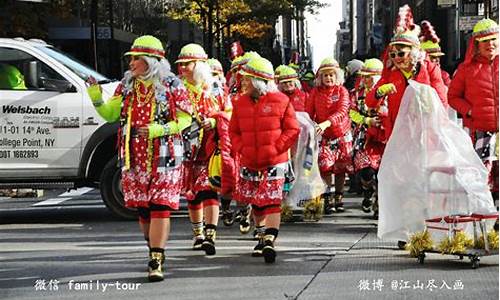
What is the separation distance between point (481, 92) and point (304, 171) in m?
2.99

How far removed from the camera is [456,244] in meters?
8.28

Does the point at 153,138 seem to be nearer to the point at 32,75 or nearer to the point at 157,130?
the point at 157,130

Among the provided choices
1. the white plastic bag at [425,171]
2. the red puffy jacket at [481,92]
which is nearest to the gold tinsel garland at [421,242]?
the white plastic bag at [425,171]

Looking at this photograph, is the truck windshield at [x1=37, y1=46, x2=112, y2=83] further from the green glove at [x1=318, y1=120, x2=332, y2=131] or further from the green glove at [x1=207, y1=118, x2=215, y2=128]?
the green glove at [x1=207, y1=118, x2=215, y2=128]

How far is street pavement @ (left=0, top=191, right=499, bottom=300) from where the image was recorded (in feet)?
24.5

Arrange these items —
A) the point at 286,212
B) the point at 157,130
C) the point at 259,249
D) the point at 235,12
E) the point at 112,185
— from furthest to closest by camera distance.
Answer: the point at 235,12 → the point at 112,185 → the point at 286,212 → the point at 259,249 → the point at 157,130

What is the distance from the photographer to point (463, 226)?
28.1 feet

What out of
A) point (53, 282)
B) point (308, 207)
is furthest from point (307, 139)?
point (53, 282)

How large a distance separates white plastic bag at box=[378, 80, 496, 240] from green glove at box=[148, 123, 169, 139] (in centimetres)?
190

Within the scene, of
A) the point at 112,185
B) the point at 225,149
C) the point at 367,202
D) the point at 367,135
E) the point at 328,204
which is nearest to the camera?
the point at 225,149

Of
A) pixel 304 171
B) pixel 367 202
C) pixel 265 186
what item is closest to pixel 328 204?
pixel 367 202

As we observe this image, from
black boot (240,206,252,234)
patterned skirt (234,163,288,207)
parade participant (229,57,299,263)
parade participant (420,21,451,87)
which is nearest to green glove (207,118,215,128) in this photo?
parade participant (229,57,299,263)

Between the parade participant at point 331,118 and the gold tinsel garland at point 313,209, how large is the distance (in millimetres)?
658

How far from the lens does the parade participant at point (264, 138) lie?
29.2 ft
